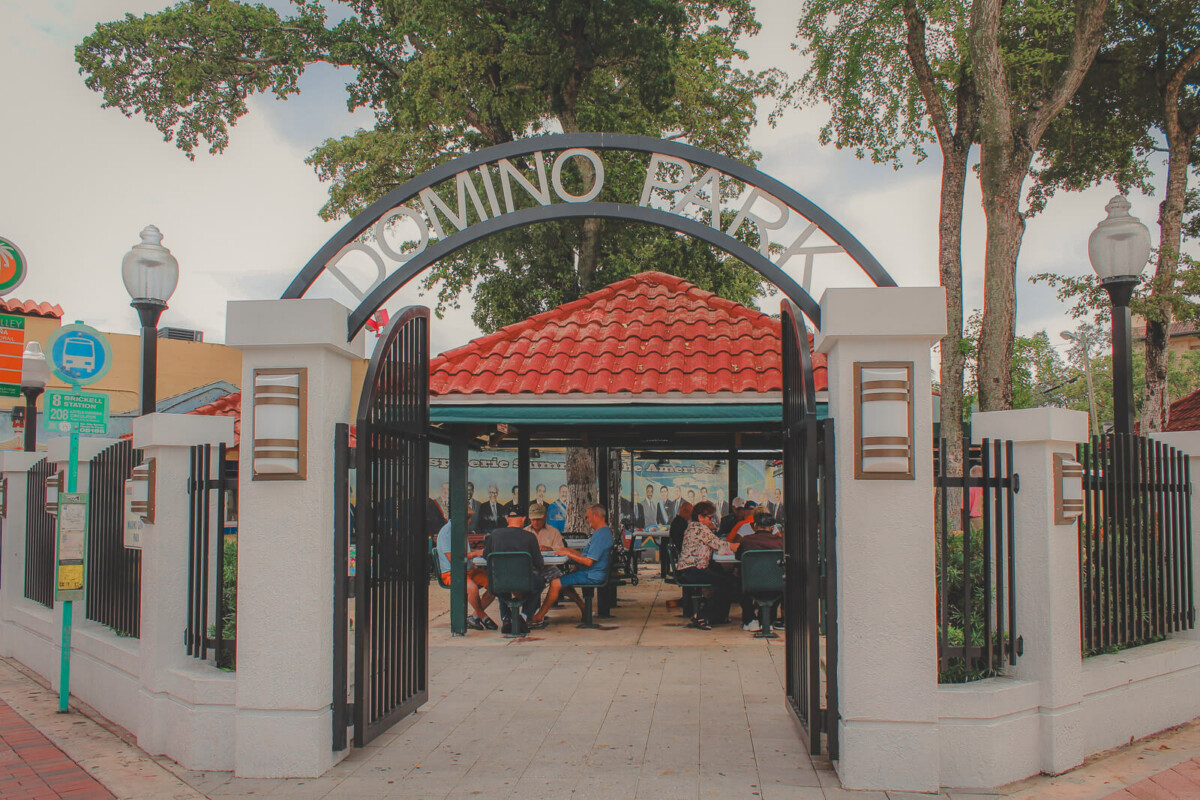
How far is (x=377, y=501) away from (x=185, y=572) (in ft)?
4.64

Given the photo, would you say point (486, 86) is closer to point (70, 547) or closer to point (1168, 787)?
point (70, 547)

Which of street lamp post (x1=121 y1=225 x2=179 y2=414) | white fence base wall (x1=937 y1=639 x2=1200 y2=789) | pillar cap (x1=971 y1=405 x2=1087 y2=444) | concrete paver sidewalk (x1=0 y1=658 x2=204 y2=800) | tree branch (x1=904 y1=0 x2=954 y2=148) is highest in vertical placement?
tree branch (x1=904 y1=0 x2=954 y2=148)

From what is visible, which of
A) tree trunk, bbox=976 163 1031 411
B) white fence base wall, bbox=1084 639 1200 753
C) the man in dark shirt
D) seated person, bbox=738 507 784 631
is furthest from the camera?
the man in dark shirt

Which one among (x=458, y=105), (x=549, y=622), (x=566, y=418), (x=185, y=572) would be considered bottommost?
(x=549, y=622)

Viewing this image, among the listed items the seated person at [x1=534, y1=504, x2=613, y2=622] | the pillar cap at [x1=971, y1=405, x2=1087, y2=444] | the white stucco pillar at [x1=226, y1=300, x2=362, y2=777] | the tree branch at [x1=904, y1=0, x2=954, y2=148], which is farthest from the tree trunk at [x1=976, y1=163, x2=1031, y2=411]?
the white stucco pillar at [x1=226, y1=300, x2=362, y2=777]

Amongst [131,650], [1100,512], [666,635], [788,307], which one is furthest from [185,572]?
[1100,512]

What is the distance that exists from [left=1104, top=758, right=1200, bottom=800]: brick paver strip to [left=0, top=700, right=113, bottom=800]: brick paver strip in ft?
17.6

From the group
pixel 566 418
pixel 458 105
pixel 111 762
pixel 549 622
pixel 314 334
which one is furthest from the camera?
pixel 458 105

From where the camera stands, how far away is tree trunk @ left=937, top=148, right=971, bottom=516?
45.0 feet

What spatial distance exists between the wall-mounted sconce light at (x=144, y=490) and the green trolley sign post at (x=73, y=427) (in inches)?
44.3

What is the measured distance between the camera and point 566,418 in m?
9.34

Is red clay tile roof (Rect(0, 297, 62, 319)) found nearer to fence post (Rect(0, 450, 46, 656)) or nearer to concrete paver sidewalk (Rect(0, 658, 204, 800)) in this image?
fence post (Rect(0, 450, 46, 656))

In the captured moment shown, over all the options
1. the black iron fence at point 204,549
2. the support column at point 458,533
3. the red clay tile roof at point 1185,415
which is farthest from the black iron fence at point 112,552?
the red clay tile roof at point 1185,415

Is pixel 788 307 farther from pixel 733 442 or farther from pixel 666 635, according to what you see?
pixel 733 442
